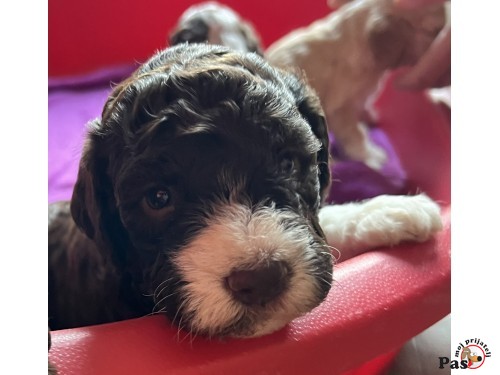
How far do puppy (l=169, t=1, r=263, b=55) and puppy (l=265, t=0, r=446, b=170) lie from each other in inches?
6.1

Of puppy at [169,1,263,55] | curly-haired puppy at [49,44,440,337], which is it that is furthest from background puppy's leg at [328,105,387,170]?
curly-haired puppy at [49,44,440,337]

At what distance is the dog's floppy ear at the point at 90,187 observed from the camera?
1.48 metres

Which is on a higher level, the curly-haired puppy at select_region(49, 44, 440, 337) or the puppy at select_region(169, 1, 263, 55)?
the puppy at select_region(169, 1, 263, 55)

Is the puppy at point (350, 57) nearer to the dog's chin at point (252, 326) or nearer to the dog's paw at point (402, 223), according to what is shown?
the dog's paw at point (402, 223)

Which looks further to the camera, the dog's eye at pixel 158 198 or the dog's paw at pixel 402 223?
the dog's paw at pixel 402 223

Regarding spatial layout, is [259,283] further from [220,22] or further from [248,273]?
[220,22]

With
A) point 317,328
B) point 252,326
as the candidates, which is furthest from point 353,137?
point 252,326

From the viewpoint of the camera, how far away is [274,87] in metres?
1.44

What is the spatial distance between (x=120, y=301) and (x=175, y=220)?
1.47 feet

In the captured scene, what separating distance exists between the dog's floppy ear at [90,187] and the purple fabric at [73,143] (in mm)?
425

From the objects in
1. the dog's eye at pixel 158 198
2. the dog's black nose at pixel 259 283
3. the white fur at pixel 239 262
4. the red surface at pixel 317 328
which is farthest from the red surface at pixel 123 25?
the dog's black nose at pixel 259 283

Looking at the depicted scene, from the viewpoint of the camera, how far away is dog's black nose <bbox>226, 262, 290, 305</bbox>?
3.82 feet

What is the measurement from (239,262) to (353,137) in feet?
6.31

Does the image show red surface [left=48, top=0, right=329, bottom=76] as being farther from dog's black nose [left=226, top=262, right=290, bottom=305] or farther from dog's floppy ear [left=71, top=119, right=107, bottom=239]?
dog's black nose [left=226, top=262, right=290, bottom=305]
